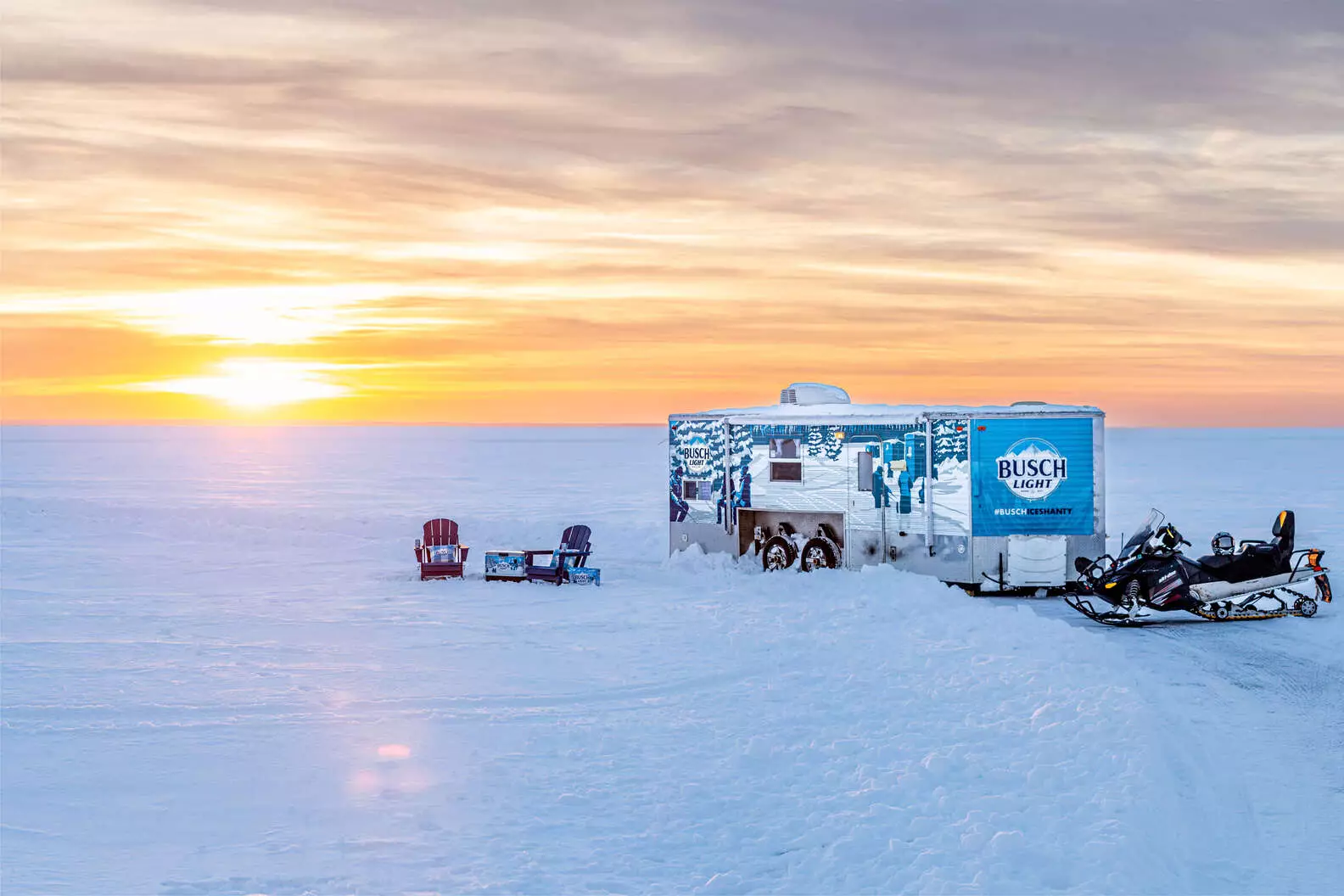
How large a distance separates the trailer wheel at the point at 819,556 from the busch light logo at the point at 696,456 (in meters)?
2.91

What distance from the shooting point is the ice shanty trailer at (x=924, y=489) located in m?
19.3

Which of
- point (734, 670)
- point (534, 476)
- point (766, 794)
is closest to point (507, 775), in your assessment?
point (766, 794)

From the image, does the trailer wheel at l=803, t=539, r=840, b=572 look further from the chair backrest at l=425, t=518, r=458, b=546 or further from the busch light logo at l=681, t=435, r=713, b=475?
the chair backrest at l=425, t=518, r=458, b=546

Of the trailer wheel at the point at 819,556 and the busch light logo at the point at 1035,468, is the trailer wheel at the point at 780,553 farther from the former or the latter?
the busch light logo at the point at 1035,468

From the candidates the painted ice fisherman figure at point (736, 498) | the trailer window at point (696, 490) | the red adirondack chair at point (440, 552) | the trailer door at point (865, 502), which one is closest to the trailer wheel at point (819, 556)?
the trailer door at point (865, 502)

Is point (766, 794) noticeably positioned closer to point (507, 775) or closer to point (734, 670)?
point (507, 775)

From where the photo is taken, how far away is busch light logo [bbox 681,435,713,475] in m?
23.0

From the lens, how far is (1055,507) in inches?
764

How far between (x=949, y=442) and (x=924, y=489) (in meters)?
0.84

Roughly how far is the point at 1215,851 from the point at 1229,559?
33.7 ft

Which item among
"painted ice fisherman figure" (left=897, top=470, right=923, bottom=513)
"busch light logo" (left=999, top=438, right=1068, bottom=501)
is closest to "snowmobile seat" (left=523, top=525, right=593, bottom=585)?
"painted ice fisherman figure" (left=897, top=470, right=923, bottom=513)

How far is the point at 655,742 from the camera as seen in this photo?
34.7 feet

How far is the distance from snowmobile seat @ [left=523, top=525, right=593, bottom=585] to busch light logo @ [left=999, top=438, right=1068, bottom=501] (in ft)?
22.7

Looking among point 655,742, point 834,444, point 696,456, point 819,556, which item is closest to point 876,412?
point 834,444
